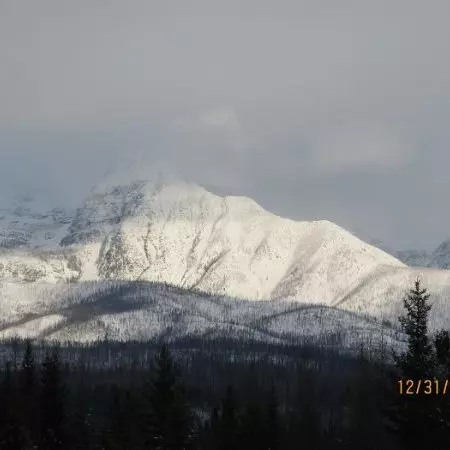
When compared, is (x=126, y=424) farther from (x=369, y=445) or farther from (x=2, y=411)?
(x=369, y=445)

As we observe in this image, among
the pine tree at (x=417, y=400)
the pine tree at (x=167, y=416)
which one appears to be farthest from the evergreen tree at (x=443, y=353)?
the pine tree at (x=167, y=416)

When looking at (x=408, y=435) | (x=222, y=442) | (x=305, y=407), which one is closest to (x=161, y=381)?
(x=222, y=442)

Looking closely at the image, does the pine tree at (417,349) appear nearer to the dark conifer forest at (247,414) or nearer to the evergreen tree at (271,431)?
the dark conifer forest at (247,414)

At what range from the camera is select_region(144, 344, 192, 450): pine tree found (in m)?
64.9

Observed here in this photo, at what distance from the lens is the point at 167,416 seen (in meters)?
65.2

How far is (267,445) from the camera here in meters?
77.3

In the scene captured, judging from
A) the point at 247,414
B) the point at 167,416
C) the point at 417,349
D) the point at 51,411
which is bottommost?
the point at 51,411

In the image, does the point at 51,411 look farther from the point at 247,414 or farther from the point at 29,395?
the point at 247,414

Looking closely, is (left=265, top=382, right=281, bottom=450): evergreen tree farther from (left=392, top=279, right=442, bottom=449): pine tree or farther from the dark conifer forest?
(left=392, top=279, right=442, bottom=449): pine tree

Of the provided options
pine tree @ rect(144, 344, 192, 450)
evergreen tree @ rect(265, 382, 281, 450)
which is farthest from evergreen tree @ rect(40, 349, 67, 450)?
evergreen tree @ rect(265, 382, 281, 450)
